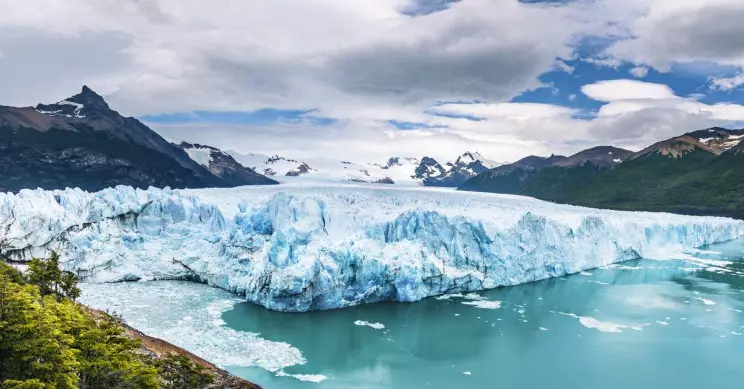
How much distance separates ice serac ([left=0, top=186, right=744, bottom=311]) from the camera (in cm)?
2416

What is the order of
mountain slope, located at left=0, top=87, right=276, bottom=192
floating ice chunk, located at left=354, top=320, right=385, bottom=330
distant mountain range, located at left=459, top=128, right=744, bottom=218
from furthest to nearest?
distant mountain range, located at left=459, top=128, right=744, bottom=218 < mountain slope, located at left=0, top=87, right=276, bottom=192 < floating ice chunk, located at left=354, top=320, right=385, bottom=330

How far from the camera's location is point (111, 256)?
27.0 meters

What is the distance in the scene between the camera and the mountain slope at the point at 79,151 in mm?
82062

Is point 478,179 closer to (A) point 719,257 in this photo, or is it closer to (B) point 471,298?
(A) point 719,257

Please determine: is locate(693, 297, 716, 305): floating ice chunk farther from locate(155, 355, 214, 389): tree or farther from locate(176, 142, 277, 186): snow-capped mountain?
locate(176, 142, 277, 186): snow-capped mountain

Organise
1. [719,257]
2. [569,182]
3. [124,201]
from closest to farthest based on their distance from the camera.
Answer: [124,201]
[719,257]
[569,182]

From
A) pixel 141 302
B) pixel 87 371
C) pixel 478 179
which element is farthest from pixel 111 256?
pixel 478 179

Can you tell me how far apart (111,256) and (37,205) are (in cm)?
581

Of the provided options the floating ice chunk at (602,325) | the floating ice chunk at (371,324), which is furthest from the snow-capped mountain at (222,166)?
the floating ice chunk at (602,325)

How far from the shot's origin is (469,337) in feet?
69.3

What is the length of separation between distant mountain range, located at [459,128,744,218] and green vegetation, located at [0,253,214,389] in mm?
85850

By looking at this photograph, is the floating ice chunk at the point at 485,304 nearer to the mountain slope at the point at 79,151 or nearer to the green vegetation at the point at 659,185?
the green vegetation at the point at 659,185

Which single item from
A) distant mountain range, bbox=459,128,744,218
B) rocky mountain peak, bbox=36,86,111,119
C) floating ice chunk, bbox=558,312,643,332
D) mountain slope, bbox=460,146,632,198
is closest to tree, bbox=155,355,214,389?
floating ice chunk, bbox=558,312,643,332

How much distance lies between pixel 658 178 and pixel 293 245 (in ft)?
337
